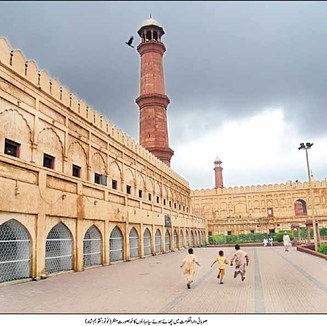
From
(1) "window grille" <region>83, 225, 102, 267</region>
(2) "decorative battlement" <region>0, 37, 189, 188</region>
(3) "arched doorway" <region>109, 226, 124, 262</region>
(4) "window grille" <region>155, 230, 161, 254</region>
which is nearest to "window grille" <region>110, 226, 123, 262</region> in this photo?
(3) "arched doorway" <region>109, 226, 124, 262</region>

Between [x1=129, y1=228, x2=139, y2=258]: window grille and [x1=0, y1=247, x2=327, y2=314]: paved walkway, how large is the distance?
8.79m

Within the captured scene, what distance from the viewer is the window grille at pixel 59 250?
14102 millimetres

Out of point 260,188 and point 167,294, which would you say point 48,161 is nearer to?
point 167,294

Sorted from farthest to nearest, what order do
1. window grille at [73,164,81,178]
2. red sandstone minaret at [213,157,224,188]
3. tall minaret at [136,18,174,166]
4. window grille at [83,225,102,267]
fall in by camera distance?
red sandstone minaret at [213,157,224,188] → tall minaret at [136,18,174,166] → window grille at [73,164,81,178] → window grille at [83,225,102,267]

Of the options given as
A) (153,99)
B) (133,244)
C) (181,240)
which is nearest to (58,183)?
(133,244)

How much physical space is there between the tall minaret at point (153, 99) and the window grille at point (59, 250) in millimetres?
23521

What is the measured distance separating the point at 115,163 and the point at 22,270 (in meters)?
12.0

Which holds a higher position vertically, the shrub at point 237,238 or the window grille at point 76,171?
the window grille at point 76,171

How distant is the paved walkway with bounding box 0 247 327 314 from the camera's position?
7887mm

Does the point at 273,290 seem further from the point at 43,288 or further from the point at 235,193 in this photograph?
the point at 235,193

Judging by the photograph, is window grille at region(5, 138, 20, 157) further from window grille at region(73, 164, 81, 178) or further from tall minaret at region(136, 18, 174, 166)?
tall minaret at region(136, 18, 174, 166)

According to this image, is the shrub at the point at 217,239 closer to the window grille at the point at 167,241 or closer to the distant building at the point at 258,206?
the distant building at the point at 258,206

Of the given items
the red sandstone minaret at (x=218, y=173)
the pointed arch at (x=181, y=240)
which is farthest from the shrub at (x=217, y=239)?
the red sandstone minaret at (x=218, y=173)

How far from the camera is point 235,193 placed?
59062mm
